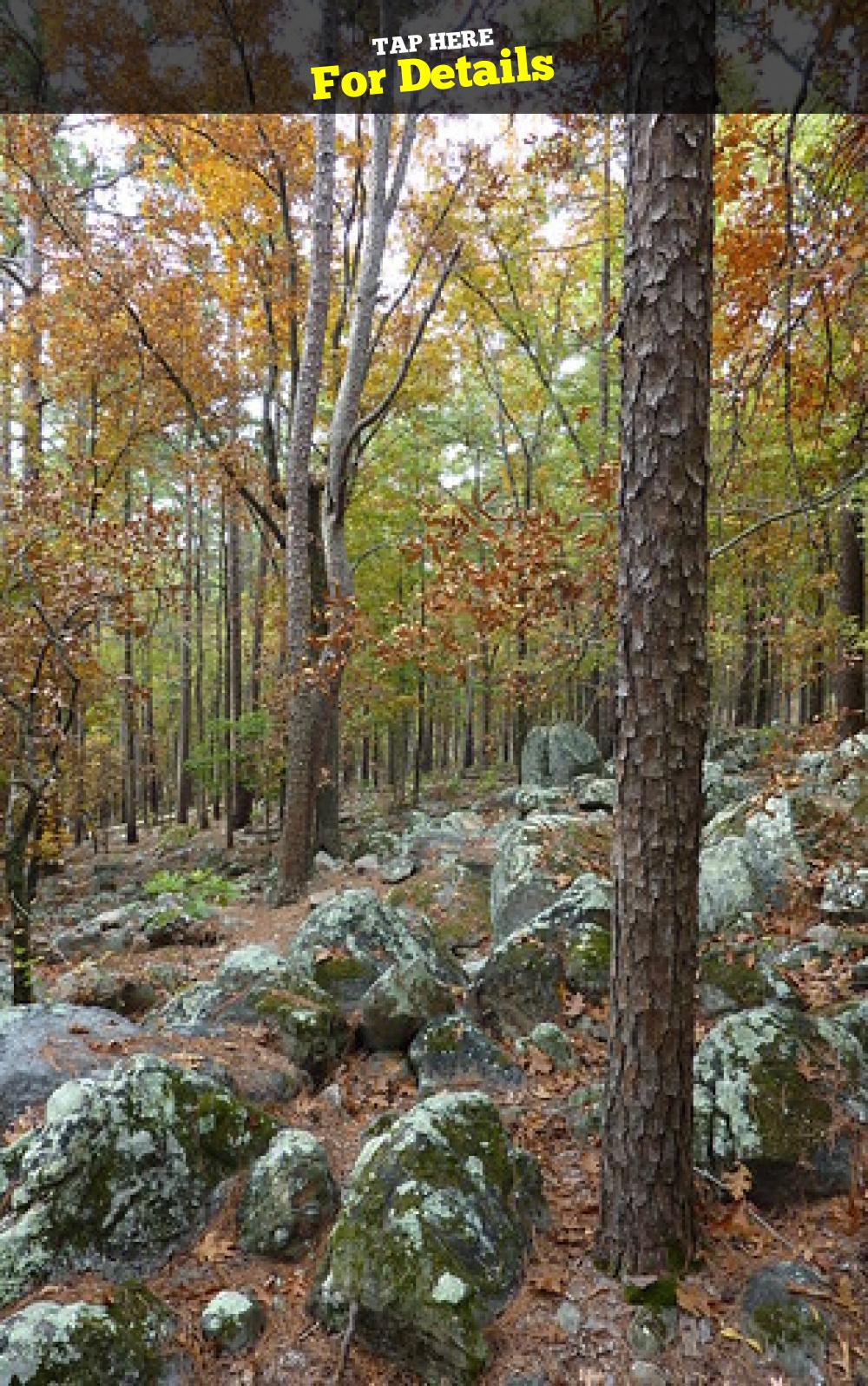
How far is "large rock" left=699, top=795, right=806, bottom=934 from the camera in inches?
212

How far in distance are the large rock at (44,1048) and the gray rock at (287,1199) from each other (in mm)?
1119

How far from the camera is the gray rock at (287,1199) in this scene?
120 inches

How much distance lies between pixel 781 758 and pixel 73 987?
6548mm

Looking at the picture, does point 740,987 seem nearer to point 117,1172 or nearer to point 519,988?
point 519,988

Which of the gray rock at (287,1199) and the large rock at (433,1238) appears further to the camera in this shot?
the gray rock at (287,1199)

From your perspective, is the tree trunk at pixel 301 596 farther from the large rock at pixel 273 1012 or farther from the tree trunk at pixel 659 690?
the tree trunk at pixel 659 690

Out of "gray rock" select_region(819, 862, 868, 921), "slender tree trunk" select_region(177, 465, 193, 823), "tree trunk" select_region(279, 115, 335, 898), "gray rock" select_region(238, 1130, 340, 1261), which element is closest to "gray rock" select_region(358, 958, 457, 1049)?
"gray rock" select_region(238, 1130, 340, 1261)

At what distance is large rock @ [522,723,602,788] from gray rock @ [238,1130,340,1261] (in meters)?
10.9

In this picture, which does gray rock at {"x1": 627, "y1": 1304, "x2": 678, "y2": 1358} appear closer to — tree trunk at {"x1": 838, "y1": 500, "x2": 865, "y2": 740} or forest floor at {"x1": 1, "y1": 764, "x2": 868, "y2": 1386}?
forest floor at {"x1": 1, "y1": 764, "x2": 868, "y2": 1386}

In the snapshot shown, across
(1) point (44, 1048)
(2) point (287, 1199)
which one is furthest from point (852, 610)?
(1) point (44, 1048)

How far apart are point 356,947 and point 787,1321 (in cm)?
346

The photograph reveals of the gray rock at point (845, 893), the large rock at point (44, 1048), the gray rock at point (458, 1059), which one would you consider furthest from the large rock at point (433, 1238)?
the gray rock at point (845, 893)

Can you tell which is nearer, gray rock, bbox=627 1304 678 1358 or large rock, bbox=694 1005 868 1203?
gray rock, bbox=627 1304 678 1358

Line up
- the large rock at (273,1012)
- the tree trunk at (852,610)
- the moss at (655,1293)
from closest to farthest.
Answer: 1. the moss at (655,1293)
2. the large rock at (273,1012)
3. the tree trunk at (852,610)
